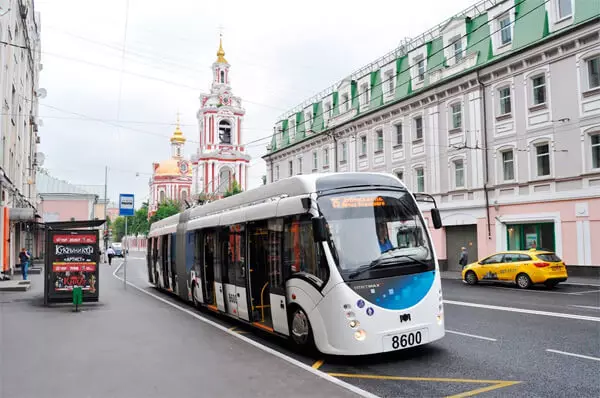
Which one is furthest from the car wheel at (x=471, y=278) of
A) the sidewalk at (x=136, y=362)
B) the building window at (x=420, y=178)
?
the sidewalk at (x=136, y=362)

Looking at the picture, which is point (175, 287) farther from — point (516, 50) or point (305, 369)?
point (516, 50)

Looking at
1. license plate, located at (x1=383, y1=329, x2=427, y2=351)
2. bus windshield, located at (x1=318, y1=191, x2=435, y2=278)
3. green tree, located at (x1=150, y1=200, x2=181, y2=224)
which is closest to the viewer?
license plate, located at (x1=383, y1=329, x2=427, y2=351)

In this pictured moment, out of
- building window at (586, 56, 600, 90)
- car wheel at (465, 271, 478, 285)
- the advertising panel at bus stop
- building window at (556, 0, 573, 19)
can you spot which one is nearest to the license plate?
the advertising panel at bus stop

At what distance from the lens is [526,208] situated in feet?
84.0

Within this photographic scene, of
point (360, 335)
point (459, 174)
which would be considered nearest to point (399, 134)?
point (459, 174)

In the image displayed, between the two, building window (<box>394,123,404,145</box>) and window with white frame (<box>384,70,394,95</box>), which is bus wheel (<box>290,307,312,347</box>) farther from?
window with white frame (<box>384,70,394,95</box>)

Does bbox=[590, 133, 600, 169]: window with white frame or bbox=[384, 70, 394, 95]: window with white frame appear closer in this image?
bbox=[590, 133, 600, 169]: window with white frame

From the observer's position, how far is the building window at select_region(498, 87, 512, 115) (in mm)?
26906

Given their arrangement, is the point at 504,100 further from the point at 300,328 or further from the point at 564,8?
the point at 300,328

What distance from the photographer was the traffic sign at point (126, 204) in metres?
22.3

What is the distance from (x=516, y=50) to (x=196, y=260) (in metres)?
19.7

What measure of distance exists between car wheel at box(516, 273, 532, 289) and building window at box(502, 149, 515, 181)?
26.7ft

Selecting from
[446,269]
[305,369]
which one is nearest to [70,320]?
[305,369]

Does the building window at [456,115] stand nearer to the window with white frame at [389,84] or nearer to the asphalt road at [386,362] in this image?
the window with white frame at [389,84]
